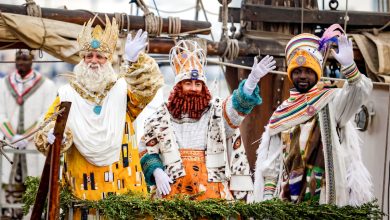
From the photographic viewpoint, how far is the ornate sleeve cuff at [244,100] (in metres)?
7.65

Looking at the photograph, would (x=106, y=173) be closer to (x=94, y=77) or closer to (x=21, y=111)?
(x=94, y=77)

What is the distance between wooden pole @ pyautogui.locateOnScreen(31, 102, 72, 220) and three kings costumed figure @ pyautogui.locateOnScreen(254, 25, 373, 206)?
5.56 ft

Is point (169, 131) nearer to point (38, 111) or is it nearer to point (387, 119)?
point (387, 119)

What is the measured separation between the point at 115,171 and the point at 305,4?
3.52 m

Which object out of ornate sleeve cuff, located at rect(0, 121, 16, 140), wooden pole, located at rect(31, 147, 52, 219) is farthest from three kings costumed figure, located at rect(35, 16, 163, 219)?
ornate sleeve cuff, located at rect(0, 121, 16, 140)

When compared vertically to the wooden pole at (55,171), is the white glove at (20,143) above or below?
above

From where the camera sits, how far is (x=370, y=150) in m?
10.2

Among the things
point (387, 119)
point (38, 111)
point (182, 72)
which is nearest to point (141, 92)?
point (182, 72)

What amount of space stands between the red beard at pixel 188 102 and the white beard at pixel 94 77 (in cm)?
50

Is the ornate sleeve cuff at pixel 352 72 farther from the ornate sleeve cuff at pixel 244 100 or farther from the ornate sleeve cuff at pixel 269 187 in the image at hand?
the ornate sleeve cuff at pixel 269 187

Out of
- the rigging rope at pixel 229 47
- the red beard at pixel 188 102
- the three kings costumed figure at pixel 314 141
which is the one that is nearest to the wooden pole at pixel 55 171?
the red beard at pixel 188 102

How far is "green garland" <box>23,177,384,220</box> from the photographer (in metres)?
7.20

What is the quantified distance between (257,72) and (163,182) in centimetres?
95

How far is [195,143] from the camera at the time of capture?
7.94 meters
